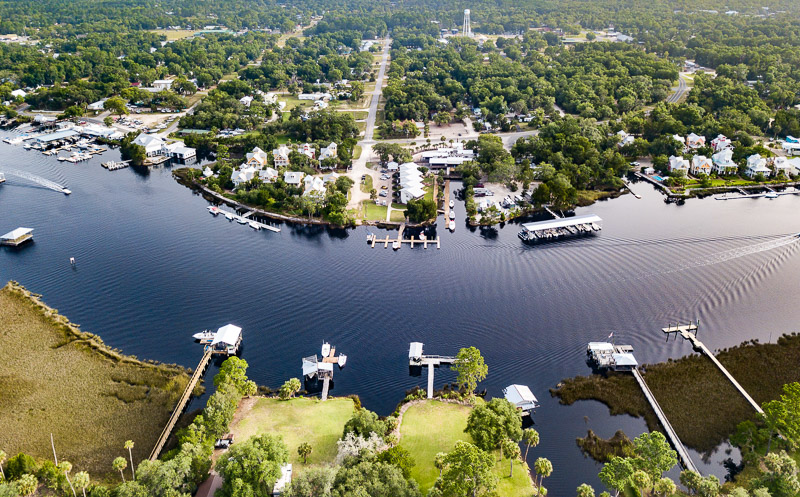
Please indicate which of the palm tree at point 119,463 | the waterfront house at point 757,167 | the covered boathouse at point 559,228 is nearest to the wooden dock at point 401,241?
the covered boathouse at point 559,228

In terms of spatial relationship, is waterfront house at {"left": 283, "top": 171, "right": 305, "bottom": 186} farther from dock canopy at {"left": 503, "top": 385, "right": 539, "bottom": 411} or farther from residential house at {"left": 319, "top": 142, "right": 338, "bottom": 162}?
dock canopy at {"left": 503, "top": 385, "right": 539, "bottom": 411}

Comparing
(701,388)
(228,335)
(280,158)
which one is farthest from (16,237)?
(701,388)

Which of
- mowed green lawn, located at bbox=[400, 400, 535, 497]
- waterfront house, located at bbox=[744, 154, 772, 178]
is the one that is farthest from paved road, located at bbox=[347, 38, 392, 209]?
waterfront house, located at bbox=[744, 154, 772, 178]

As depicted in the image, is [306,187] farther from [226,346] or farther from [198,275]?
[226,346]

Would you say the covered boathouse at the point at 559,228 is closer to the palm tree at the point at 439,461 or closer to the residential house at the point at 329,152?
the residential house at the point at 329,152

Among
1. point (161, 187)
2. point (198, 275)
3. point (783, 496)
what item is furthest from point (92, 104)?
point (783, 496)

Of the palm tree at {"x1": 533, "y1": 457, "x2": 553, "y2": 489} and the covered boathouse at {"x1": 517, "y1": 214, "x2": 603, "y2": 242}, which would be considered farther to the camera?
the covered boathouse at {"x1": 517, "y1": 214, "x2": 603, "y2": 242}

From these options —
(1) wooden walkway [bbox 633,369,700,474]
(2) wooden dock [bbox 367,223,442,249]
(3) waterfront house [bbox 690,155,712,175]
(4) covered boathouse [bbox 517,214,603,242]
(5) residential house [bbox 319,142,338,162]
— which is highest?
(5) residential house [bbox 319,142,338,162]
